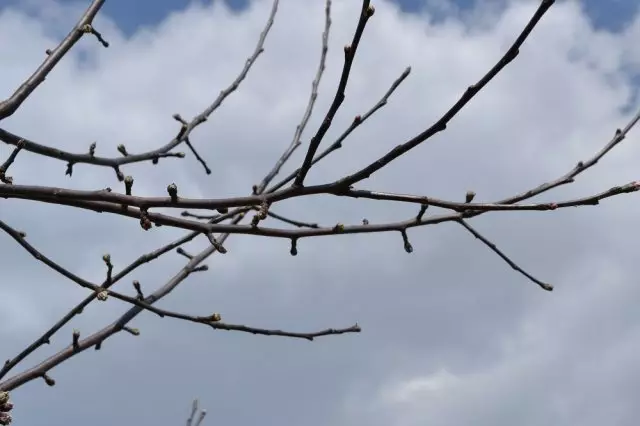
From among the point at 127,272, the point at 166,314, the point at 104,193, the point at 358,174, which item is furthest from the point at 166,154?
the point at 358,174

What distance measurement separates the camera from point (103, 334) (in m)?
3.60

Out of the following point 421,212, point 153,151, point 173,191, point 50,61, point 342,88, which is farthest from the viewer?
point 153,151

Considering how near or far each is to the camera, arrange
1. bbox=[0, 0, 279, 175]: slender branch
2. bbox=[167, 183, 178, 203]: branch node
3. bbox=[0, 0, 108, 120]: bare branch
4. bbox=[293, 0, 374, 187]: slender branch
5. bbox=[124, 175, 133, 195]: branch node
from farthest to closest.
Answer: bbox=[0, 0, 279, 175]: slender branch, bbox=[0, 0, 108, 120]: bare branch, bbox=[124, 175, 133, 195]: branch node, bbox=[167, 183, 178, 203]: branch node, bbox=[293, 0, 374, 187]: slender branch

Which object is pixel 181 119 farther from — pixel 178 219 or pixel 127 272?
pixel 178 219

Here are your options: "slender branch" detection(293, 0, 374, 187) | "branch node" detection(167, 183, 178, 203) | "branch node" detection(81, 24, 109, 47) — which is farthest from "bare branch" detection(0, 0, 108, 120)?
"slender branch" detection(293, 0, 374, 187)

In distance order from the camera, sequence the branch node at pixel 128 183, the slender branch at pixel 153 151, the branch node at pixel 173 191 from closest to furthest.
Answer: the branch node at pixel 173 191
the branch node at pixel 128 183
the slender branch at pixel 153 151

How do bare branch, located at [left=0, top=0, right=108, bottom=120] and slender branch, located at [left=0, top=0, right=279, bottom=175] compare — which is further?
slender branch, located at [left=0, top=0, right=279, bottom=175]

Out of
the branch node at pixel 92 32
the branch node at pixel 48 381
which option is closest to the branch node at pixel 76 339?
the branch node at pixel 48 381

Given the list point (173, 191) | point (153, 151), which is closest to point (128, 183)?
point (173, 191)

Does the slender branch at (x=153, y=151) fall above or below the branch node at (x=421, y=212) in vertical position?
above

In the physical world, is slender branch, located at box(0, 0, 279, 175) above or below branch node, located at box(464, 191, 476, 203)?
above

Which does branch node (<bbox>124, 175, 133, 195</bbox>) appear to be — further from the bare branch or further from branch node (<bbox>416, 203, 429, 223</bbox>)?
branch node (<bbox>416, 203, 429, 223</bbox>)

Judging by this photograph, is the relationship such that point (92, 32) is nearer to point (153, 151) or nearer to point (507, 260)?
point (153, 151)

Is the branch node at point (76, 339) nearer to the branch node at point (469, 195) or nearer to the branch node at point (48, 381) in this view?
the branch node at point (48, 381)
